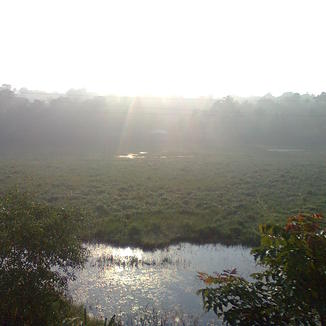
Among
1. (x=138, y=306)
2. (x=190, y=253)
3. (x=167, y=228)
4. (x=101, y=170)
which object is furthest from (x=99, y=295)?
(x=101, y=170)

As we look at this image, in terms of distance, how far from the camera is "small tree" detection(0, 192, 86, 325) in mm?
8805

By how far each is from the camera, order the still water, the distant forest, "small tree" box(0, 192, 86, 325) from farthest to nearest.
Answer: the distant forest → the still water → "small tree" box(0, 192, 86, 325)

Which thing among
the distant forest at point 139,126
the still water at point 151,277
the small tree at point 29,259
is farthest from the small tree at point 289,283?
the distant forest at point 139,126

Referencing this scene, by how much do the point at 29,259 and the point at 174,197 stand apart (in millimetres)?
21168

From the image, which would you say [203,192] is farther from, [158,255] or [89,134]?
[89,134]

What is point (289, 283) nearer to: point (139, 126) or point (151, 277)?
point (151, 277)

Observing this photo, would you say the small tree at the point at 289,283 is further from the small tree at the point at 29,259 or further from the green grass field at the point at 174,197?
the green grass field at the point at 174,197

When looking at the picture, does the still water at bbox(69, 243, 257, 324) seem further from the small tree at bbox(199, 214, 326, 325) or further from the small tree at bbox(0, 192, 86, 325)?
the small tree at bbox(199, 214, 326, 325)

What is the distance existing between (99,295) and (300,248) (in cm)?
994

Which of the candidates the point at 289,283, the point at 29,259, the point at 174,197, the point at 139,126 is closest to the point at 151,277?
the point at 29,259

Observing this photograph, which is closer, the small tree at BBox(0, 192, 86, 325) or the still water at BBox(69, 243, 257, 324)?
the small tree at BBox(0, 192, 86, 325)

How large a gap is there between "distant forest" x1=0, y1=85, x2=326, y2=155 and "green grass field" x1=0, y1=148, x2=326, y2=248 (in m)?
37.5

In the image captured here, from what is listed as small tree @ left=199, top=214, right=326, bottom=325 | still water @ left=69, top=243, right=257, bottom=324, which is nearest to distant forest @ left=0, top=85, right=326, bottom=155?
still water @ left=69, top=243, right=257, bottom=324

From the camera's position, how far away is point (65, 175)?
4038 cm
